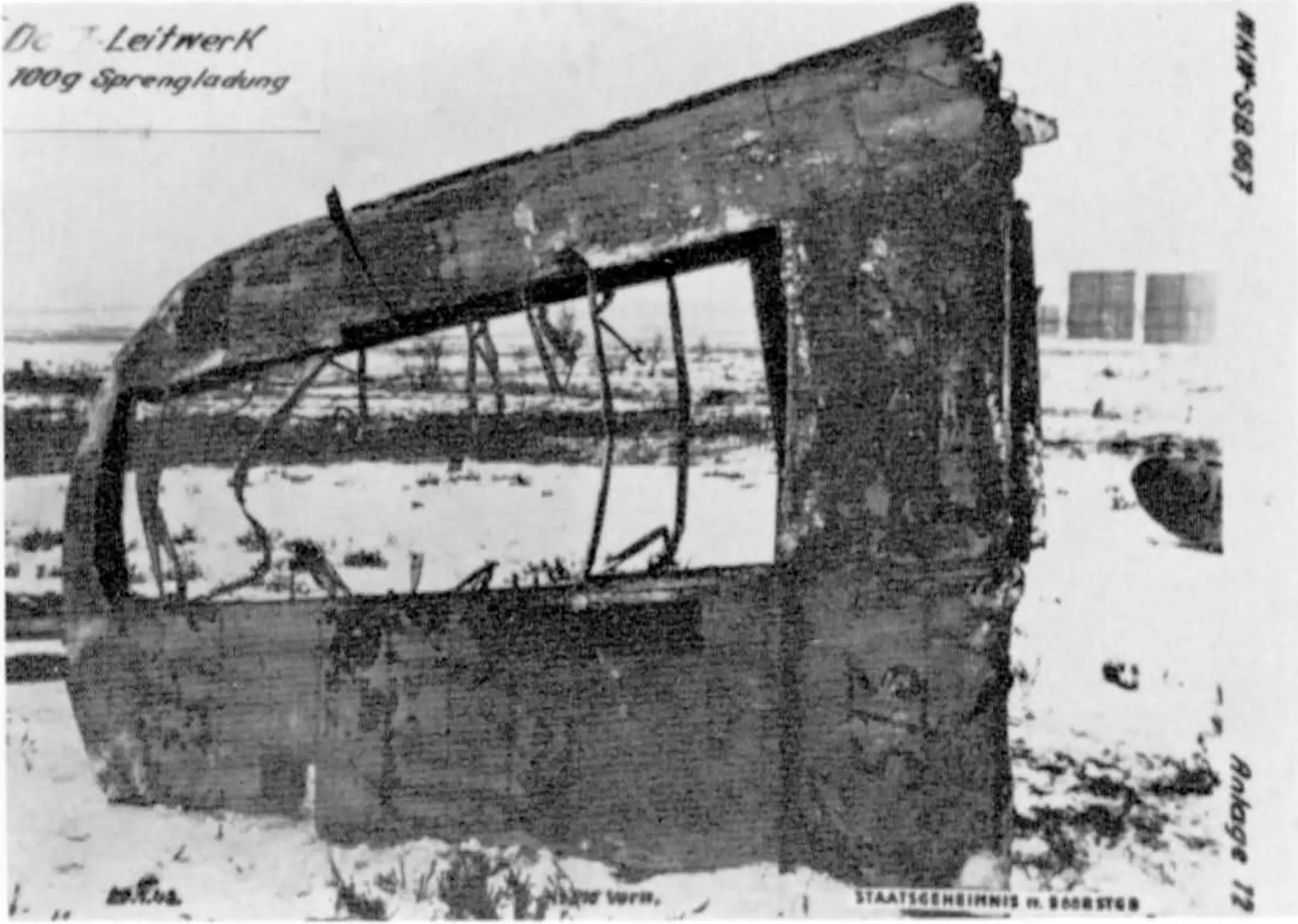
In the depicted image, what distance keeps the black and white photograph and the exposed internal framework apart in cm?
1

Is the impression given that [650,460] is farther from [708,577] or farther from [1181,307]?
[1181,307]

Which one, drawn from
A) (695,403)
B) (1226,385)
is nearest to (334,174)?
(695,403)

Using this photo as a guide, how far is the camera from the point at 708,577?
3131 millimetres

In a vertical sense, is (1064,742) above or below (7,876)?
above

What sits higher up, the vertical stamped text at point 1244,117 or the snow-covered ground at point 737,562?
the vertical stamped text at point 1244,117

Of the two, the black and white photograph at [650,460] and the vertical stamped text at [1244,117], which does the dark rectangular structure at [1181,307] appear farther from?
the vertical stamped text at [1244,117]

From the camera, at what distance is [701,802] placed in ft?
10.4

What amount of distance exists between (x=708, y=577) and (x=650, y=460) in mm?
678

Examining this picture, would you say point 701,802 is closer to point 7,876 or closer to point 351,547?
point 351,547

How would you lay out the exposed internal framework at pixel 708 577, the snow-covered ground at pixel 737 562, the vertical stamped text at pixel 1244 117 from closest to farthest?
1. the exposed internal framework at pixel 708 577
2. the snow-covered ground at pixel 737 562
3. the vertical stamped text at pixel 1244 117

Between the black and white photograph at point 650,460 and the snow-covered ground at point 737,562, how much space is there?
1cm

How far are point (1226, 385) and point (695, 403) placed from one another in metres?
1.41

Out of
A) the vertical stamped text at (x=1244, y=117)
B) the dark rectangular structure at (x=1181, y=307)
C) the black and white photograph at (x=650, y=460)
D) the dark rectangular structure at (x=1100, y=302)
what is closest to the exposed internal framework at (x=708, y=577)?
the black and white photograph at (x=650, y=460)

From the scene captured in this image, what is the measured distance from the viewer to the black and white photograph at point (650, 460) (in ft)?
9.86
